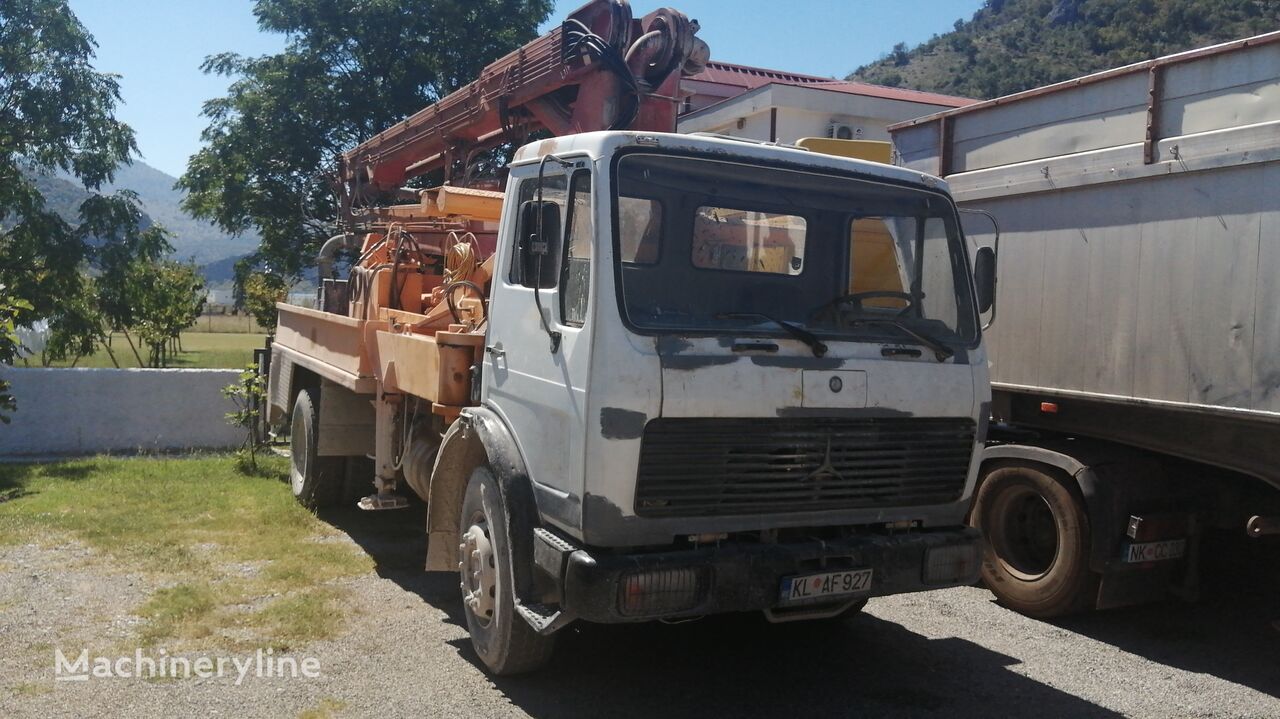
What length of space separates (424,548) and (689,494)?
3.94 metres

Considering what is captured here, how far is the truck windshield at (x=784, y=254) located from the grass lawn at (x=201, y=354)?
18.3 m

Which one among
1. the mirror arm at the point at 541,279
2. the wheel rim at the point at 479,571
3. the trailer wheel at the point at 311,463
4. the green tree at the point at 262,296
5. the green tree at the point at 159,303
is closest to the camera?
the mirror arm at the point at 541,279

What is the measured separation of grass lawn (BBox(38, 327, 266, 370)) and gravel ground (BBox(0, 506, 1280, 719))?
1623cm

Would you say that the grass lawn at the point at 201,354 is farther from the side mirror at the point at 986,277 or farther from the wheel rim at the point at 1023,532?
the side mirror at the point at 986,277

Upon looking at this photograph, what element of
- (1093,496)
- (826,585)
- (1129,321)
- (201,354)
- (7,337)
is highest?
(1129,321)

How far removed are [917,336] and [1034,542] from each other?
259cm

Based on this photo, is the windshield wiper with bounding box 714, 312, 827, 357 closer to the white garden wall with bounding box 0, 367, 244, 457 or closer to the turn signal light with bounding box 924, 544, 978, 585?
the turn signal light with bounding box 924, 544, 978, 585

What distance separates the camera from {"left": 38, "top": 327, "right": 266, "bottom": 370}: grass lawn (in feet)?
96.5

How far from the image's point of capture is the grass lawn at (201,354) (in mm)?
29422

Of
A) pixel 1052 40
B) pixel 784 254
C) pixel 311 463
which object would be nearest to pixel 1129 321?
pixel 784 254

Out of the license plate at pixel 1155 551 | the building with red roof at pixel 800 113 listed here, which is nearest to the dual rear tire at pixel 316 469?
the license plate at pixel 1155 551

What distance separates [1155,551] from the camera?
615 cm

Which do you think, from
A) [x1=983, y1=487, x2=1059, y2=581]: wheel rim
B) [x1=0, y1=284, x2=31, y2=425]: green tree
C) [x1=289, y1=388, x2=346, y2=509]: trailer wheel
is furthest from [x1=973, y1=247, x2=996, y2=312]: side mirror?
[x1=0, y1=284, x2=31, y2=425]: green tree

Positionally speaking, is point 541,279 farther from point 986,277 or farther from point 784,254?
point 986,277
